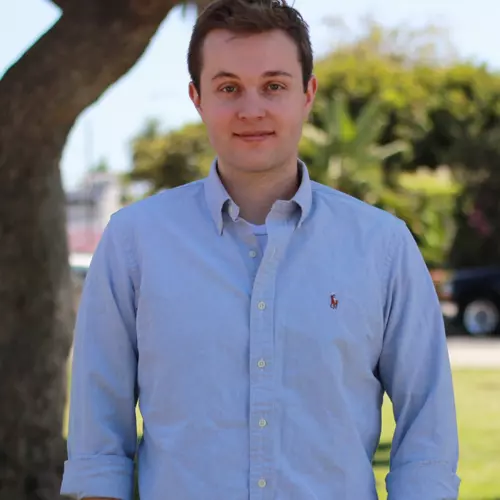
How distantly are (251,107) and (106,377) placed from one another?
0.64 metres

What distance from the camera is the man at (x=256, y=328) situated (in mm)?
2295

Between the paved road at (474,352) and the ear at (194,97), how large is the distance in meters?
12.9

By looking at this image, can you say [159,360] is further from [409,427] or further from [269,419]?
[409,427]

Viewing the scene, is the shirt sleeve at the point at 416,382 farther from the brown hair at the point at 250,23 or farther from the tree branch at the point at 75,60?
the tree branch at the point at 75,60

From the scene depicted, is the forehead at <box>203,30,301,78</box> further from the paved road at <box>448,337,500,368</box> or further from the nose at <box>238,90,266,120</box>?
the paved road at <box>448,337,500,368</box>

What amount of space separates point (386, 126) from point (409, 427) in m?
26.2

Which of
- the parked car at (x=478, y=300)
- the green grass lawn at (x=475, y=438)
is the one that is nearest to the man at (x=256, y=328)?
the green grass lawn at (x=475, y=438)

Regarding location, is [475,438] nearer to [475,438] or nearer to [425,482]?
[475,438]

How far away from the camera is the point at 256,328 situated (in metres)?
2.30

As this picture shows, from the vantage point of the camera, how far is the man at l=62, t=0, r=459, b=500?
2295 millimetres

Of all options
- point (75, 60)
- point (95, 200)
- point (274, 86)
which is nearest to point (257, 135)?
point (274, 86)

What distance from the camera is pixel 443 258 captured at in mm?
26891

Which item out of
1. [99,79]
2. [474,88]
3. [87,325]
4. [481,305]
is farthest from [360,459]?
[474,88]

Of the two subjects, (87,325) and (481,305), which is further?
(481,305)
